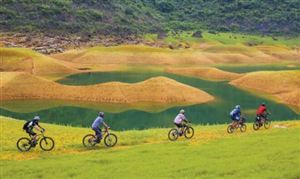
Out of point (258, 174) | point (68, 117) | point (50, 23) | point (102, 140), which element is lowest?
point (258, 174)

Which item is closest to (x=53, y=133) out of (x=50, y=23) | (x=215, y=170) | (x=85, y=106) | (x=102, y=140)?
(x=102, y=140)

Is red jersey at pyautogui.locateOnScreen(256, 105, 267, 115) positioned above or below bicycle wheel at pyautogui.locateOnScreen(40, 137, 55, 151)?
above

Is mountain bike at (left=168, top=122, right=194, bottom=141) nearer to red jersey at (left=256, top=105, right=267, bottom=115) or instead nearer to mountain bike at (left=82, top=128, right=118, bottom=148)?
mountain bike at (left=82, top=128, right=118, bottom=148)

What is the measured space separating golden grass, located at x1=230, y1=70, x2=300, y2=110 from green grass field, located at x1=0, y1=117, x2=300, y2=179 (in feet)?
178

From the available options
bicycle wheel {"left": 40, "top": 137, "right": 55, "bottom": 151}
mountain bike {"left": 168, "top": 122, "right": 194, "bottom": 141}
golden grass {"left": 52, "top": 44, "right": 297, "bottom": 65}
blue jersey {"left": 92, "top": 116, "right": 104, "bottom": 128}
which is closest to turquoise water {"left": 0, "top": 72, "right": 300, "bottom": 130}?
mountain bike {"left": 168, "top": 122, "right": 194, "bottom": 141}

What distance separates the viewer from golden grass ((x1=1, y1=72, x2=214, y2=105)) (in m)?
83.3

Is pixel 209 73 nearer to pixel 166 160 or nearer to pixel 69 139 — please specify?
pixel 69 139

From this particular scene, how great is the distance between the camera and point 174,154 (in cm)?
3106

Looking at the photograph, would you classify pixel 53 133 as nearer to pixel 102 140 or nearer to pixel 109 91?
pixel 102 140

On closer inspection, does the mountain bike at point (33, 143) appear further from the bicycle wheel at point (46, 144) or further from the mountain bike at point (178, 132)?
the mountain bike at point (178, 132)

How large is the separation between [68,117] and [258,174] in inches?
1954

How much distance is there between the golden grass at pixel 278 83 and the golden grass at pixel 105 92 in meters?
14.8

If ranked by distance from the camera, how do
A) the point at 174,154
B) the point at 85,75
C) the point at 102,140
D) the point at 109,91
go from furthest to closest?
1. the point at 85,75
2. the point at 109,91
3. the point at 102,140
4. the point at 174,154

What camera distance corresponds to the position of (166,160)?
28938 millimetres
